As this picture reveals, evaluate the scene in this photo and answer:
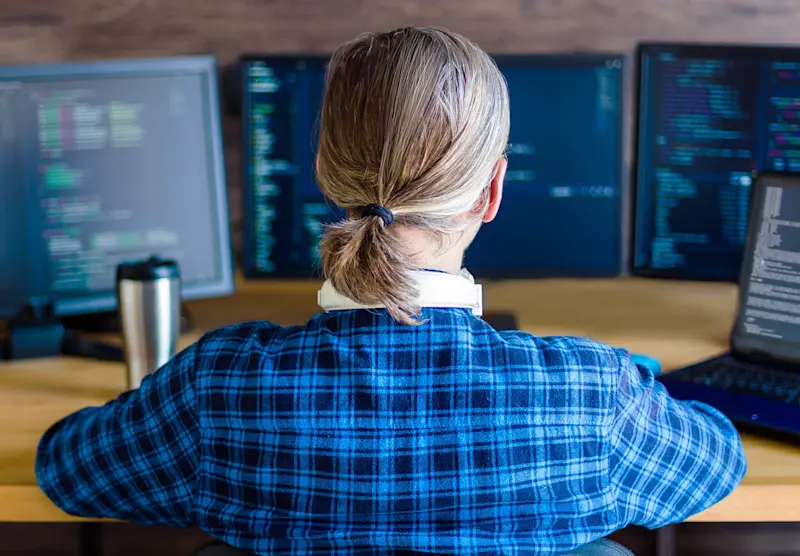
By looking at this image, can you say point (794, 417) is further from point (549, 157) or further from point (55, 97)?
point (55, 97)

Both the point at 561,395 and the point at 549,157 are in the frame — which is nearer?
the point at 561,395

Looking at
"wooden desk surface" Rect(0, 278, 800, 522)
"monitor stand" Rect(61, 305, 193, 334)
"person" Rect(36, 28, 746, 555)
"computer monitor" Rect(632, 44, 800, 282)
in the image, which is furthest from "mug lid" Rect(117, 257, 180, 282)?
"computer monitor" Rect(632, 44, 800, 282)

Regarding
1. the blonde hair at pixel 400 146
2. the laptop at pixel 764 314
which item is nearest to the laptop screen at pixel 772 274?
the laptop at pixel 764 314

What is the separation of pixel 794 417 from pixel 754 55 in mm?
667

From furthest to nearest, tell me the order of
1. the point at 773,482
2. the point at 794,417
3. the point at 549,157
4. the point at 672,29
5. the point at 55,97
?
the point at 672,29 < the point at 549,157 < the point at 55,97 < the point at 794,417 < the point at 773,482

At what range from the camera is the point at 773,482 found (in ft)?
3.51

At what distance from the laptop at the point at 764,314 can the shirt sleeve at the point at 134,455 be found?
671mm

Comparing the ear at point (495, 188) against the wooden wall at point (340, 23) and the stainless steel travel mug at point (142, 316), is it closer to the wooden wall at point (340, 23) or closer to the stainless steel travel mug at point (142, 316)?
the stainless steel travel mug at point (142, 316)

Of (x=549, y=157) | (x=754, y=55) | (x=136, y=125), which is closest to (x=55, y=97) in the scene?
(x=136, y=125)

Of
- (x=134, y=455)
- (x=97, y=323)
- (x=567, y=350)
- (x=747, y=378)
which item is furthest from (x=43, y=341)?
(x=747, y=378)

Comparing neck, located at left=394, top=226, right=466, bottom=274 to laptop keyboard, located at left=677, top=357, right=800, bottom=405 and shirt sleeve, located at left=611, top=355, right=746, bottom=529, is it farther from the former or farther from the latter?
laptop keyboard, located at left=677, top=357, right=800, bottom=405

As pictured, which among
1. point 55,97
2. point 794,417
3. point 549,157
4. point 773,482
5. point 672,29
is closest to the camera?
point 773,482

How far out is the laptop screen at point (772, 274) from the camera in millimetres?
1371

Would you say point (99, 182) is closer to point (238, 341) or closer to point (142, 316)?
point (142, 316)
